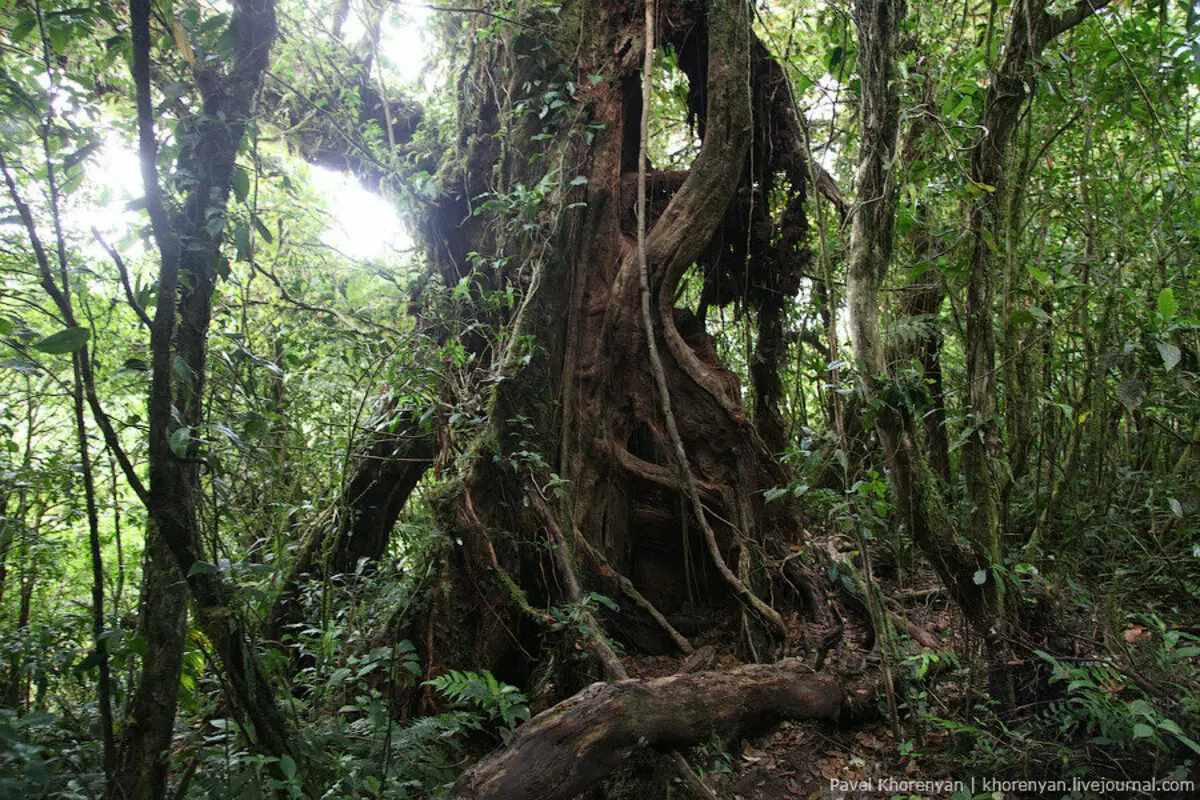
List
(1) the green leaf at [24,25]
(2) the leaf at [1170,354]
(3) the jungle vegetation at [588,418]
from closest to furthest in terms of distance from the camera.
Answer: (1) the green leaf at [24,25] < (3) the jungle vegetation at [588,418] < (2) the leaf at [1170,354]

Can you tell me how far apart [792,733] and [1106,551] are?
2640 millimetres

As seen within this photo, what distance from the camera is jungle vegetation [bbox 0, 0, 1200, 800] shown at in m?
2.18

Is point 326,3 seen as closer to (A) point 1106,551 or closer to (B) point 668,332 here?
(B) point 668,332

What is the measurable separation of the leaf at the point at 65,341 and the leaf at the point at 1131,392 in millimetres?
4108

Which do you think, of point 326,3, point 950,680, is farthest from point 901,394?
point 326,3

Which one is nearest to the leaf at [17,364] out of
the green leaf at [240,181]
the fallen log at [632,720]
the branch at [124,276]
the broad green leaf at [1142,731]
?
the branch at [124,276]

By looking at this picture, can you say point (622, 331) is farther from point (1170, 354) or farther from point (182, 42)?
point (182, 42)

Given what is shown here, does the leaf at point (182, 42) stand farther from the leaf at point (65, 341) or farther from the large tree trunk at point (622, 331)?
the large tree trunk at point (622, 331)

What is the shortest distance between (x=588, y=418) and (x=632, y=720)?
7.52ft

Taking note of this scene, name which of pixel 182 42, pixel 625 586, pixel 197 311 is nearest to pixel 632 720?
pixel 625 586

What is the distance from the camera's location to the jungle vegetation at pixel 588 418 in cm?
218

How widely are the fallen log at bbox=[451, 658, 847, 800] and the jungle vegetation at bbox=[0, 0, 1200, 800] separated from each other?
17mm

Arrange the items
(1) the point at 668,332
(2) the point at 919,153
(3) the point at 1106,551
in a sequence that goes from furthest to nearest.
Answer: (1) the point at 668,332
(3) the point at 1106,551
(2) the point at 919,153

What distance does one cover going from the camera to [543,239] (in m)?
4.65
